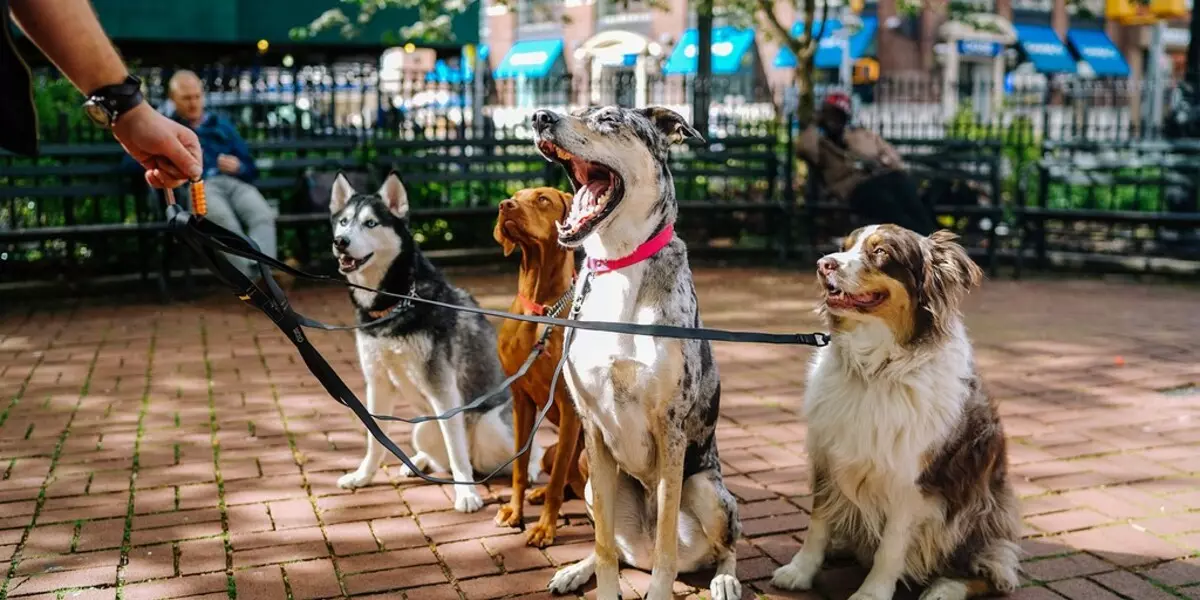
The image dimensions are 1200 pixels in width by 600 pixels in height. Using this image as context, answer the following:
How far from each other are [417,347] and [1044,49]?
1529 inches

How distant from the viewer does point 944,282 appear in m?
Answer: 3.36

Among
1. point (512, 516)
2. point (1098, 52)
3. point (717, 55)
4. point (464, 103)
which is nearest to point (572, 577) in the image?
point (512, 516)

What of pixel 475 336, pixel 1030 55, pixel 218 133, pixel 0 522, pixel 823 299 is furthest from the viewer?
pixel 1030 55

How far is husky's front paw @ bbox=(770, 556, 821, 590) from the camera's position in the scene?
374cm

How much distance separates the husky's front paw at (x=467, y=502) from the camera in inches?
179

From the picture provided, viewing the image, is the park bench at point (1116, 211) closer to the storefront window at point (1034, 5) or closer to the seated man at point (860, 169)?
the seated man at point (860, 169)

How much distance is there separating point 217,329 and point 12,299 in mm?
2444

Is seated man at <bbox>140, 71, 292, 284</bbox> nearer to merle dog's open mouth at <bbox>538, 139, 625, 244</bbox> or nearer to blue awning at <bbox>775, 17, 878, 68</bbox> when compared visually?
merle dog's open mouth at <bbox>538, 139, 625, 244</bbox>

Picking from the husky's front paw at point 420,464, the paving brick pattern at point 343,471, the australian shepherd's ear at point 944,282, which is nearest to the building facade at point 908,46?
the paving brick pattern at point 343,471

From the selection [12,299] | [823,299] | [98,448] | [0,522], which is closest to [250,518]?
[0,522]

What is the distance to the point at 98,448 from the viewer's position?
537 cm

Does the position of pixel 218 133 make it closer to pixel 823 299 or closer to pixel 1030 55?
pixel 823 299

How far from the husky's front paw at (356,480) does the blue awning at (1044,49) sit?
37573 mm

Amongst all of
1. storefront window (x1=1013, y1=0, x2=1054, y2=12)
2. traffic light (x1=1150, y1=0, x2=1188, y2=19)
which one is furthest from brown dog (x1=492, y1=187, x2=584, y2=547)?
storefront window (x1=1013, y1=0, x2=1054, y2=12)
